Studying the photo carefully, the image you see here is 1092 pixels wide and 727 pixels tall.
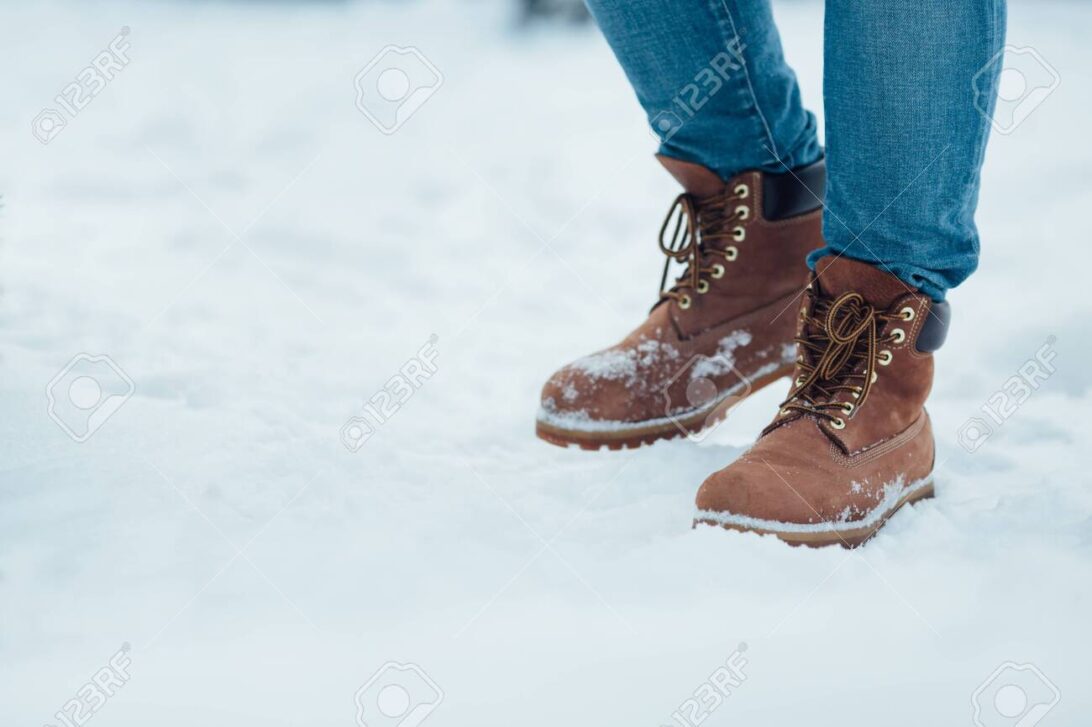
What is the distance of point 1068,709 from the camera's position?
74cm

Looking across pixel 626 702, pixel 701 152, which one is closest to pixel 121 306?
pixel 701 152

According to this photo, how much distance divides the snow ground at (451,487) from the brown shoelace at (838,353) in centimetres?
15

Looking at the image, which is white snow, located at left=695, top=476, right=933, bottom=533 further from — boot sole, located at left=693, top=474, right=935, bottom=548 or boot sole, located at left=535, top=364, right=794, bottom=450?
boot sole, located at left=535, top=364, right=794, bottom=450

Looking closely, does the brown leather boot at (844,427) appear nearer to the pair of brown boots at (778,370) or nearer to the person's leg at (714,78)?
the pair of brown boots at (778,370)

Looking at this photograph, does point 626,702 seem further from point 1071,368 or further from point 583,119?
point 583,119

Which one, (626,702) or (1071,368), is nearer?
(626,702)

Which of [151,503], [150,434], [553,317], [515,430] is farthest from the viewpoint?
[553,317]

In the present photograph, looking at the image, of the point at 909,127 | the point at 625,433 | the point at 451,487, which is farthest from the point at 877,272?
the point at 451,487

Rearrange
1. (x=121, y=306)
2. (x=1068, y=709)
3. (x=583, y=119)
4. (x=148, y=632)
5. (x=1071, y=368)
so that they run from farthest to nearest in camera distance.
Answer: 1. (x=583, y=119)
2. (x=121, y=306)
3. (x=1071, y=368)
4. (x=148, y=632)
5. (x=1068, y=709)

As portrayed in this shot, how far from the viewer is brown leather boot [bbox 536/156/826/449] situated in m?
1.23

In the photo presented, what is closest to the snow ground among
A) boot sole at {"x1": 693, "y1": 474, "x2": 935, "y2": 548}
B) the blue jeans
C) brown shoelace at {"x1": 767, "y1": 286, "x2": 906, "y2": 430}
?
boot sole at {"x1": 693, "y1": 474, "x2": 935, "y2": 548}

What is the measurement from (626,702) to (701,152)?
0.71 meters

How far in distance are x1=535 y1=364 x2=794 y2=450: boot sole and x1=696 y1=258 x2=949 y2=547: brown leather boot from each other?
0.22 meters

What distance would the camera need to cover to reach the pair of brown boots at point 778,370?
0.98 meters
